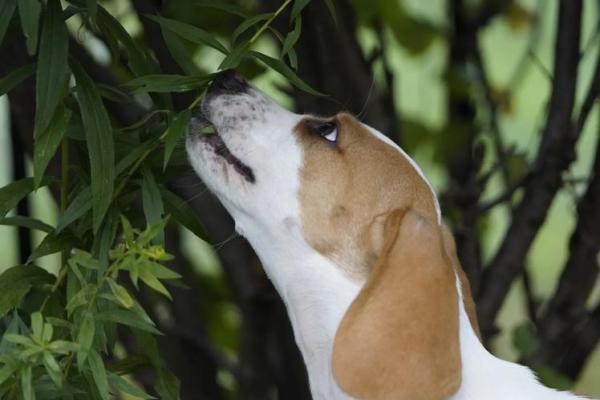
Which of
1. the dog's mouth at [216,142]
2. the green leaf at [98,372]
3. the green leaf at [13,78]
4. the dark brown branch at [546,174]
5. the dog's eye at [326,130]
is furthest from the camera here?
the dark brown branch at [546,174]

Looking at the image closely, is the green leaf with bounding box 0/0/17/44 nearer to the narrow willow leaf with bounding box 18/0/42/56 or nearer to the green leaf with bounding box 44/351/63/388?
the narrow willow leaf with bounding box 18/0/42/56

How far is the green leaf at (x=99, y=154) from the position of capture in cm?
325

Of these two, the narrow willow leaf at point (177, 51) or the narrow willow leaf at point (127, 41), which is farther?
the narrow willow leaf at point (177, 51)

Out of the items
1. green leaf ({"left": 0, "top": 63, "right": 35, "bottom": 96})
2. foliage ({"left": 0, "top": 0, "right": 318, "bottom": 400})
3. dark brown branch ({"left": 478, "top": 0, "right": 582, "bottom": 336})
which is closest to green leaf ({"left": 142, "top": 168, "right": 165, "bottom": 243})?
foliage ({"left": 0, "top": 0, "right": 318, "bottom": 400})

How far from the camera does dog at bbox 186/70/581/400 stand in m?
3.45

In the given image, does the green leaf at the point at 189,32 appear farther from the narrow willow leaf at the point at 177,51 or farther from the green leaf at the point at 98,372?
the green leaf at the point at 98,372

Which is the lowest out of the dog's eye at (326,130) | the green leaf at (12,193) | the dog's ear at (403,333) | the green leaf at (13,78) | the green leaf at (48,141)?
the dog's ear at (403,333)

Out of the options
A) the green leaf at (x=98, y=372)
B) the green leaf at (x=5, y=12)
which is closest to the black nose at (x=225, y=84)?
the green leaf at (x=5, y=12)

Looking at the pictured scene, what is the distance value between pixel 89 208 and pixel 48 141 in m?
0.18

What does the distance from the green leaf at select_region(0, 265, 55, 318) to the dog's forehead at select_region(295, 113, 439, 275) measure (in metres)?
0.60

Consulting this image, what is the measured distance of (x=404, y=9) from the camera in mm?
4828

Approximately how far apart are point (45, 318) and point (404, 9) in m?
1.98

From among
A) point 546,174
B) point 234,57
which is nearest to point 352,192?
point 234,57

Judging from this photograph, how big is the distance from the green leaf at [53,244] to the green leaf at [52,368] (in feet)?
1.22
